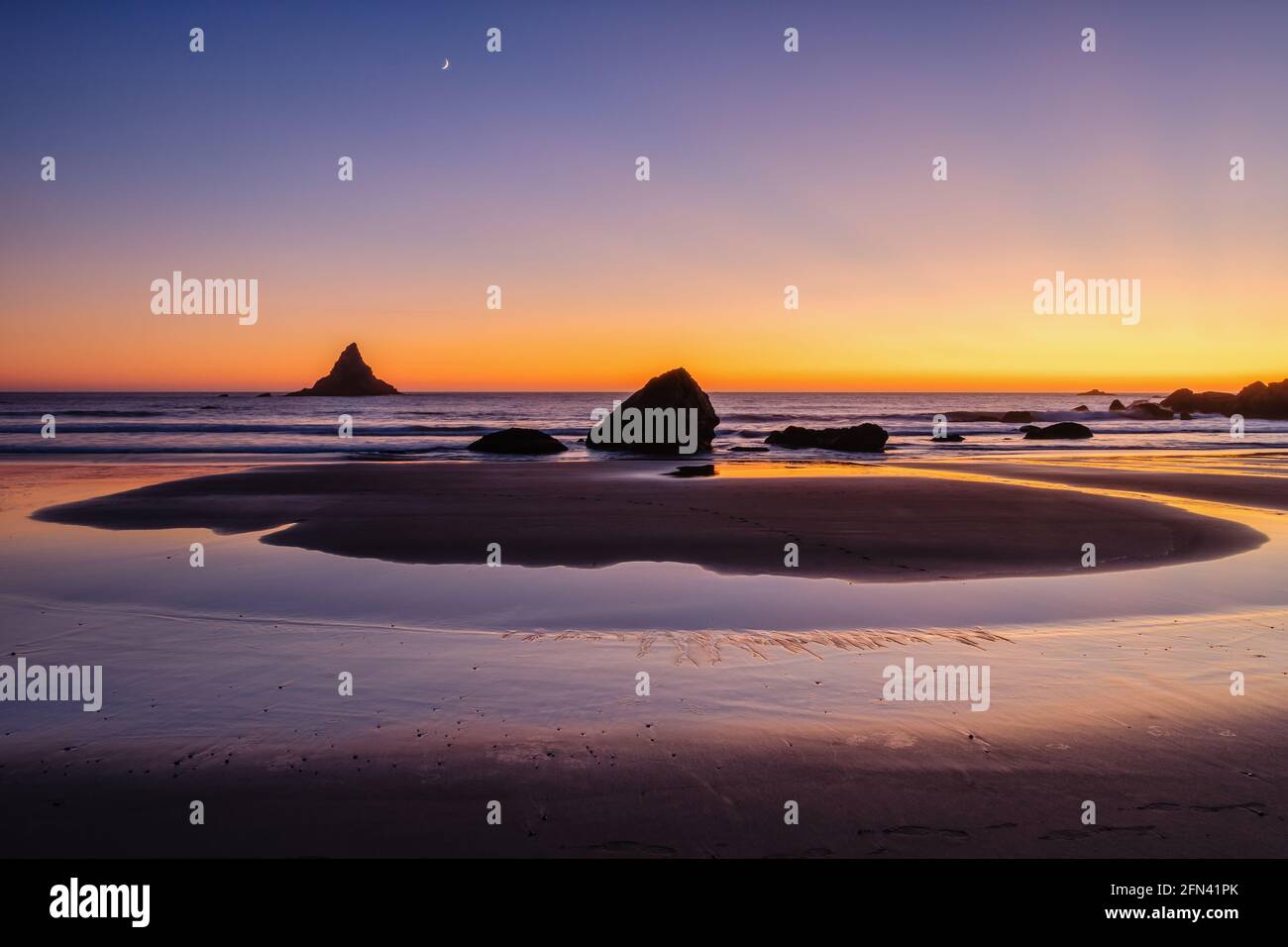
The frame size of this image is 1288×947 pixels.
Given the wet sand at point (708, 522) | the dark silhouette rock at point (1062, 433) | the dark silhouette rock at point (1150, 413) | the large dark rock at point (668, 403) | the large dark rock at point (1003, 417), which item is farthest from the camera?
the large dark rock at point (1003, 417)

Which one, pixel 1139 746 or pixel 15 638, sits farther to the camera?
pixel 15 638

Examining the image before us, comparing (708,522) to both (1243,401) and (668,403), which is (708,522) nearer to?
(668,403)

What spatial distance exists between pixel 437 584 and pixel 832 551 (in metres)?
5.92

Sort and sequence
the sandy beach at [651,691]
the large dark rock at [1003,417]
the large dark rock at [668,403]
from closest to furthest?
1. the sandy beach at [651,691]
2. the large dark rock at [668,403]
3. the large dark rock at [1003,417]

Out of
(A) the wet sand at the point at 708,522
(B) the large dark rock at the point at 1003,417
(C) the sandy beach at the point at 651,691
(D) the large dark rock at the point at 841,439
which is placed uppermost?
(B) the large dark rock at the point at 1003,417

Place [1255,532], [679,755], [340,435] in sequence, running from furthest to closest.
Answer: [340,435] < [1255,532] < [679,755]

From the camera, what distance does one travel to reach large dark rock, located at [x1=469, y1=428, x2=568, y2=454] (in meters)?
33.5

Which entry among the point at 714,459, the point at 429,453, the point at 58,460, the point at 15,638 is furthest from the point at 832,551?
the point at 58,460

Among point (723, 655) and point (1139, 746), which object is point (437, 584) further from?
point (1139, 746)

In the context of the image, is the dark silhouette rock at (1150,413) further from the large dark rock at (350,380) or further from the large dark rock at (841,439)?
the large dark rock at (350,380)

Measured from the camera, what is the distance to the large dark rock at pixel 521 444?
33.5 metres

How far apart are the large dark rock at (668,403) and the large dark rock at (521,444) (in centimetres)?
253

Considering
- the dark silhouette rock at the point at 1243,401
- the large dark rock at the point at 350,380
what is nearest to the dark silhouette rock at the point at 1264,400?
the dark silhouette rock at the point at 1243,401

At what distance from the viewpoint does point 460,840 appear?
4.01m
